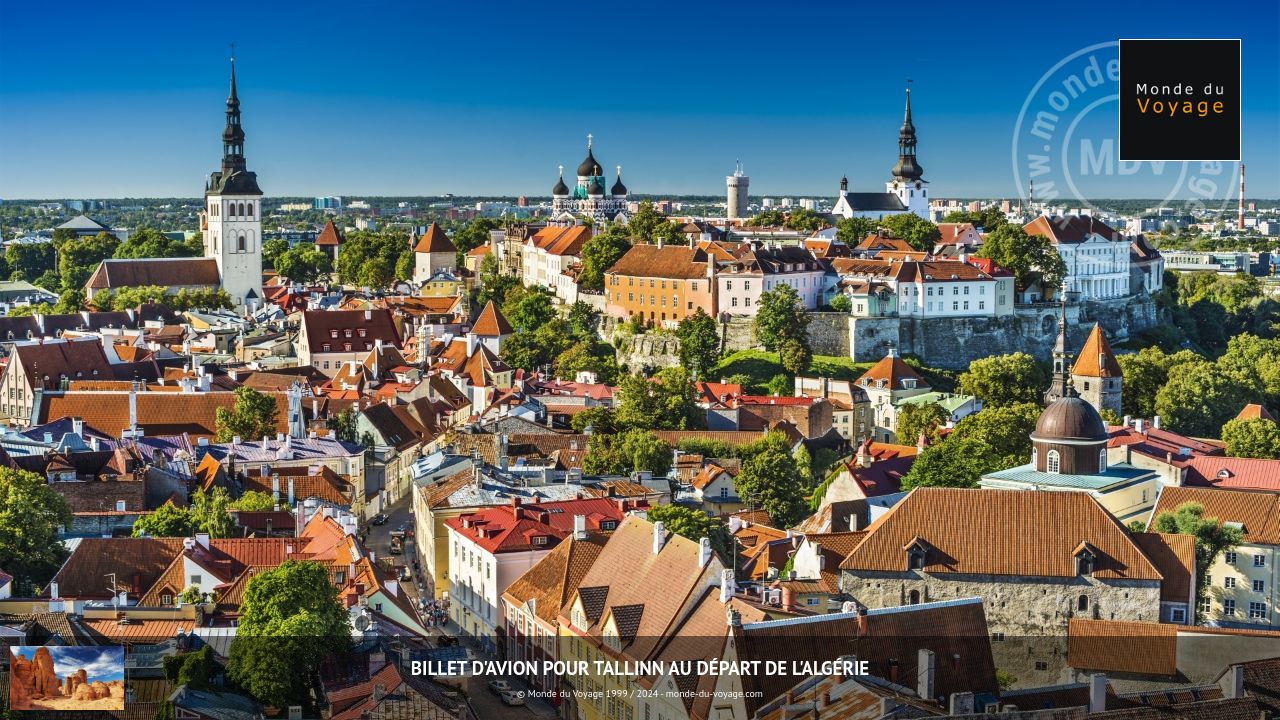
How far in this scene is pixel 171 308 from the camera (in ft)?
302

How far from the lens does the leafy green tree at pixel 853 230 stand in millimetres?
86188

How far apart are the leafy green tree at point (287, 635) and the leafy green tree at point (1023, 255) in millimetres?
51288

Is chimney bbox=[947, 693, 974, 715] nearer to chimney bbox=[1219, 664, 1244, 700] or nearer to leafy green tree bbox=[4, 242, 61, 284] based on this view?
chimney bbox=[1219, 664, 1244, 700]

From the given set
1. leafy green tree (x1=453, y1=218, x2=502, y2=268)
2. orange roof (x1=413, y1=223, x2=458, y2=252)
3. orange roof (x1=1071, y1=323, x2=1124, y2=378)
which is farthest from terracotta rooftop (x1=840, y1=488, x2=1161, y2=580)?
leafy green tree (x1=453, y1=218, x2=502, y2=268)

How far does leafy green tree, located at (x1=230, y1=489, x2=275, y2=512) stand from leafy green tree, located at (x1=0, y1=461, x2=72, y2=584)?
4.55 meters

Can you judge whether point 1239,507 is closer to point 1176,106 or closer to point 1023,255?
point 1176,106

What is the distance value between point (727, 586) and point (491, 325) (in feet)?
153

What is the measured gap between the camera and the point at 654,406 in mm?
57688

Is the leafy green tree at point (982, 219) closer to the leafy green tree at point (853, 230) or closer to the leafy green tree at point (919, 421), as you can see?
the leafy green tree at point (853, 230)

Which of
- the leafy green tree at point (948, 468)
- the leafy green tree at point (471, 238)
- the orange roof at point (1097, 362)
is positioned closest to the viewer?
the leafy green tree at point (948, 468)

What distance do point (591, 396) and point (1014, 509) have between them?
32164 millimetres

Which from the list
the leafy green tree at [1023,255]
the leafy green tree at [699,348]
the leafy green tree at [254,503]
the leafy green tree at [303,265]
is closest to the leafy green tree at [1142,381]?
the leafy green tree at [1023,255]

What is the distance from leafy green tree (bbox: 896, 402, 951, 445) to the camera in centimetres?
5847

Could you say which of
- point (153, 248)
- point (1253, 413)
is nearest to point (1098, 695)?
point (1253, 413)
